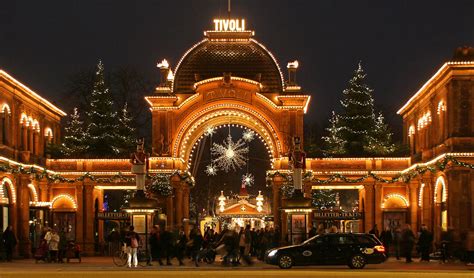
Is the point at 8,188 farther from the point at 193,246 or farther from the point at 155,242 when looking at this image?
the point at 155,242

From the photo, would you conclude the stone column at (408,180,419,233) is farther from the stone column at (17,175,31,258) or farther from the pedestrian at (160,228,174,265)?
the stone column at (17,175,31,258)

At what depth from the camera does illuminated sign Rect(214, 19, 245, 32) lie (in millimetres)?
66062

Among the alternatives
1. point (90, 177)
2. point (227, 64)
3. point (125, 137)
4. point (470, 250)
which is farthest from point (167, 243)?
point (125, 137)

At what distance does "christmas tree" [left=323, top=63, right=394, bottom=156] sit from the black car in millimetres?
31478

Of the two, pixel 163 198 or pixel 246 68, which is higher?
pixel 246 68

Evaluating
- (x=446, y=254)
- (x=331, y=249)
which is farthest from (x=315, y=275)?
(x=446, y=254)

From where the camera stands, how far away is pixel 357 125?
71750 millimetres

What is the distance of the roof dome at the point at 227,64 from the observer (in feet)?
208

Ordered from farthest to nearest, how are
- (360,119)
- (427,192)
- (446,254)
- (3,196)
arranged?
(360,119) → (427,192) → (3,196) → (446,254)

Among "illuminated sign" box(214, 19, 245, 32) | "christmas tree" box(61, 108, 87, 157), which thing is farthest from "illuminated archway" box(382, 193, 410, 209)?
"christmas tree" box(61, 108, 87, 157)

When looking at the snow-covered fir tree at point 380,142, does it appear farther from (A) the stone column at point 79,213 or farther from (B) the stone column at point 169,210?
(A) the stone column at point 79,213

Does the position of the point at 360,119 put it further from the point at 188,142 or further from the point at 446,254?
the point at 446,254

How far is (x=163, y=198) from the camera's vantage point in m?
60.3

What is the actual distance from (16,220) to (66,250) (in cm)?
974
